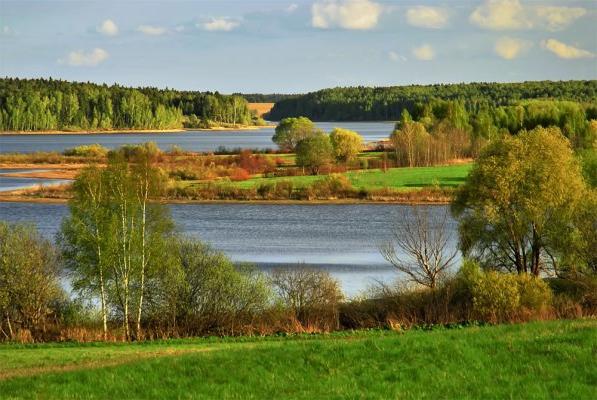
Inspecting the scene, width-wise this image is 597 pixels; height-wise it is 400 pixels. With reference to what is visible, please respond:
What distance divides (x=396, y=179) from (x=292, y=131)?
37.5m

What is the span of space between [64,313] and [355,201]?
151 ft

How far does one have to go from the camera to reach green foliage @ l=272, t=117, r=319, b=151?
11231 centimetres

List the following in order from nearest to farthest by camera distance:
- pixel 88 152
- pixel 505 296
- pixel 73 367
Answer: pixel 73 367, pixel 505 296, pixel 88 152

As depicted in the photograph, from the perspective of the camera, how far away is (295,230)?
54281 mm

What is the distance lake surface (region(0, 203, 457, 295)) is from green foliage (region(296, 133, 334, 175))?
709 inches

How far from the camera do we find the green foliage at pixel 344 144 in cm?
9481

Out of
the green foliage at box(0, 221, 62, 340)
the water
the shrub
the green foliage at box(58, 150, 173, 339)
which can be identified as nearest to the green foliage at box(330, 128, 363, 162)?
the shrub

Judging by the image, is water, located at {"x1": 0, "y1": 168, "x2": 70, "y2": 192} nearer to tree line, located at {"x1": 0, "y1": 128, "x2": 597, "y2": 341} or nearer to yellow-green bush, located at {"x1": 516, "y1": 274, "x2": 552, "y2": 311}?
tree line, located at {"x1": 0, "y1": 128, "x2": 597, "y2": 341}

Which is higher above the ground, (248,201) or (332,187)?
(332,187)

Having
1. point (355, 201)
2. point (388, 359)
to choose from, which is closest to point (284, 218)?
point (355, 201)

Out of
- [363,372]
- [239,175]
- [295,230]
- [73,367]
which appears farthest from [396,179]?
[363,372]

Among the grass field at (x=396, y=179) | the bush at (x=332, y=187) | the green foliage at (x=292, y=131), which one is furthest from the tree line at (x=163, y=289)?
the green foliage at (x=292, y=131)

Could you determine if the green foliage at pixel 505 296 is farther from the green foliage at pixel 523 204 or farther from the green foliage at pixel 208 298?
the green foliage at pixel 208 298

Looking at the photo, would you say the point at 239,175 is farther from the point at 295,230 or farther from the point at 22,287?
the point at 22,287
